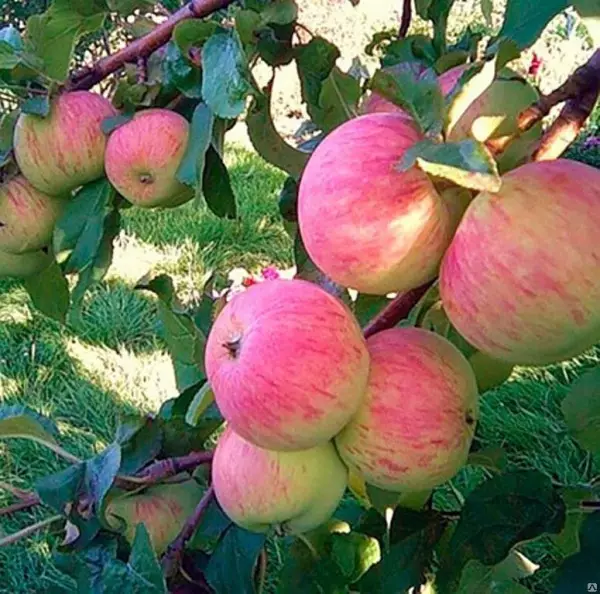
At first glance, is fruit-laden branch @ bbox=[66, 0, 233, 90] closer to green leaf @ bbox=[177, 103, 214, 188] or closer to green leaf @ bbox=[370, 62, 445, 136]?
green leaf @ bbox=[177, 103, 214, 188]

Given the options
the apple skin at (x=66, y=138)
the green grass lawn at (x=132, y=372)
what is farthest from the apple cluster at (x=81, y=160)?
the green grass lawn at (x=132, y=372)

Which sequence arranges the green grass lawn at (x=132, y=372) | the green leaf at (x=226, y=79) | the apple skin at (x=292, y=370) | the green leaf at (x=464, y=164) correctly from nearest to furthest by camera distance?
1. the green leaf at (x=464, y=164)
2. the apple skin at (x=292, y=370)
3. the green leaf at (x=226, y=79)
4. the green grass lawn at (x=132, y=372)

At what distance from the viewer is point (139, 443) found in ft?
2.67

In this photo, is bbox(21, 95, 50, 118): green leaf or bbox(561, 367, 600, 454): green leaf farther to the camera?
bbox(21, 95, 50, 118): green leaf

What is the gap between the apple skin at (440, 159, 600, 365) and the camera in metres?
0.48

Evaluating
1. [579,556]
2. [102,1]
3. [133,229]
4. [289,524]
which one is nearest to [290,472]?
[289,524]

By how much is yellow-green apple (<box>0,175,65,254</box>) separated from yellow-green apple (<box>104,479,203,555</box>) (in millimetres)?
253

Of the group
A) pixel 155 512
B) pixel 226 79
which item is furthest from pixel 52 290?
pixel 226 79

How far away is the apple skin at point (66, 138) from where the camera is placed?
860 mm

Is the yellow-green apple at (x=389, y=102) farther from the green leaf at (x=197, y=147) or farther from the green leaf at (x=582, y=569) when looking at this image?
the green leaf at (x=582, y=569)

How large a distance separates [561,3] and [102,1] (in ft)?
1.43

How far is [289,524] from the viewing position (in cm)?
69

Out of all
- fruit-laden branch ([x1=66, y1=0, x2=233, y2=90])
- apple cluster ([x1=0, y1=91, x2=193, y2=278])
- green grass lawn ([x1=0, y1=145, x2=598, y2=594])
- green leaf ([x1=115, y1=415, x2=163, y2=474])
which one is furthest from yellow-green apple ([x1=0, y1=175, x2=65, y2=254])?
green grass lawn ([x1=0, y1=145, x2=598, y2=594])

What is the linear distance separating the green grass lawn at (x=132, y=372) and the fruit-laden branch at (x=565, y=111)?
1497 millimetres
